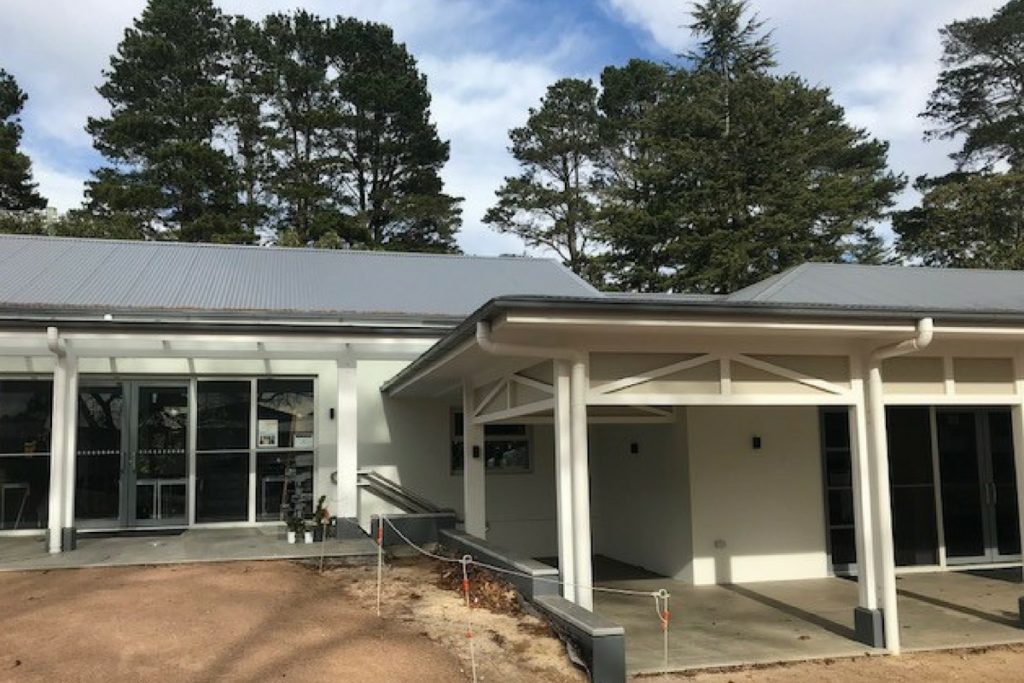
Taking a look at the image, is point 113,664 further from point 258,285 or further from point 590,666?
point 258,285

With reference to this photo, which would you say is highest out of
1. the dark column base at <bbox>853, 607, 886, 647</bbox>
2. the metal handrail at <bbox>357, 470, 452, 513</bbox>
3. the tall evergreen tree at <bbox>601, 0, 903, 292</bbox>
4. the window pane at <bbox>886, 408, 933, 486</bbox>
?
the tall evergreen tree at <bbox>601, 0, 903, 292</bbox>

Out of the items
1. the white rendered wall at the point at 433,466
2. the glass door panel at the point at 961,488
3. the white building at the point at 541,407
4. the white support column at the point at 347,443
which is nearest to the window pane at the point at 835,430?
the white building at the point at 541,407

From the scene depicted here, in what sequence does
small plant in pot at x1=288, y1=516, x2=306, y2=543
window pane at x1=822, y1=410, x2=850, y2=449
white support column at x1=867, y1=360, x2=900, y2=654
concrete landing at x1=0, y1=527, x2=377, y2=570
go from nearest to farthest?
white support column at x1=867, y1=360, x2=900, y2=654 → concrete landing at x1=0, y1=527, x2=377, y2=570 → small plant in pot at x1=288, y1=516, x2=306, y2=543 → window pane at x1=822, y1=410, x2=850, y2=449

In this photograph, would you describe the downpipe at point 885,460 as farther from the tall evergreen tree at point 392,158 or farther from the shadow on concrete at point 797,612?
the tall evergreen tree at point 392,158

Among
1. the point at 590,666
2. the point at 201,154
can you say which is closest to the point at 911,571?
the point at 590,666

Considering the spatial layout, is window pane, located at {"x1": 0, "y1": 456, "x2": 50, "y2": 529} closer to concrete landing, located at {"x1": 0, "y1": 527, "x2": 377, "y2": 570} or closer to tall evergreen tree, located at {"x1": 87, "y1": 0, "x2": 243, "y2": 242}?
concrete landing, located at {"x1": 0, "y1": 527, "x2": 377, "y2": 570}

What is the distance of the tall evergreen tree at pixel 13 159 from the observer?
96.4ft

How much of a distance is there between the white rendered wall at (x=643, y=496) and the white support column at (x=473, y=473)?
2.36 m

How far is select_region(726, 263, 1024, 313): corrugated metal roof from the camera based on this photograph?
12.0 metres

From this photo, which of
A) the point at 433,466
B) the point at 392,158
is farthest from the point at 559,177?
the point at 433,466

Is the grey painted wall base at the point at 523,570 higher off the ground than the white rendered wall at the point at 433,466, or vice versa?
the white rendered wall at the point at 433,466

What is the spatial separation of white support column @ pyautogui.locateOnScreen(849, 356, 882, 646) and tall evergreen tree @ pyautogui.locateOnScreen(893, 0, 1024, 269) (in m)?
21.8

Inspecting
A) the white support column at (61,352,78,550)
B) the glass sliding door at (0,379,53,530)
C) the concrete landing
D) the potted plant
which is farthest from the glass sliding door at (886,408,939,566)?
the glass sliding door at (0,379,53,530)

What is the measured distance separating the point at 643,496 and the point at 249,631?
6055mm
